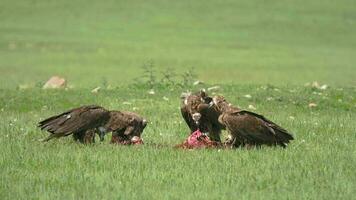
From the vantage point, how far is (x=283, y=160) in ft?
31.4

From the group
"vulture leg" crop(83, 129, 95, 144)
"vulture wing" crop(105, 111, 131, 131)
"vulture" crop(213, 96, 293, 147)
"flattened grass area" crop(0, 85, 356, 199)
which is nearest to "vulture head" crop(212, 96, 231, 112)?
"vulture" crop(213, 96, 293, 147)

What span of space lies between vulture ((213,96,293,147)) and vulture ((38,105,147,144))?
1.00 m

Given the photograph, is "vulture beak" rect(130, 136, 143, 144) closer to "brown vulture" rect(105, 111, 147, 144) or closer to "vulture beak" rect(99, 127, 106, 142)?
"brown vulture" rect(105, 111, 147, 144)

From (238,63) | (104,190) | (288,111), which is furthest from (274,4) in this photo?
(104,190)

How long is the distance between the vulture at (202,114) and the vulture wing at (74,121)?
0.96 m

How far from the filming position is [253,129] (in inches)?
408

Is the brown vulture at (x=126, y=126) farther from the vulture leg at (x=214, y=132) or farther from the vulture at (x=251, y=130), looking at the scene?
the vulture at (x=251, y=130)

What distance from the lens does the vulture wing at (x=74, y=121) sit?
1038 cm

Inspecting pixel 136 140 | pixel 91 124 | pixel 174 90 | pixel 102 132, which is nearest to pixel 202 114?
pixel 136 140

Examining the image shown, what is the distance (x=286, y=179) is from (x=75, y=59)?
77.7 feet

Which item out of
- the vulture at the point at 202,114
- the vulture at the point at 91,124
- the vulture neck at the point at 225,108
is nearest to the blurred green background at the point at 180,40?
the vulture at the point at 91,124

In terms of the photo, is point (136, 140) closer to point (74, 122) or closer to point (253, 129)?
point (74, 122)

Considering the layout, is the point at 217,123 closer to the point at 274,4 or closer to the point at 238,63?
the point at 238,63

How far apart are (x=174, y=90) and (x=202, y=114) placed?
7.13 metres
